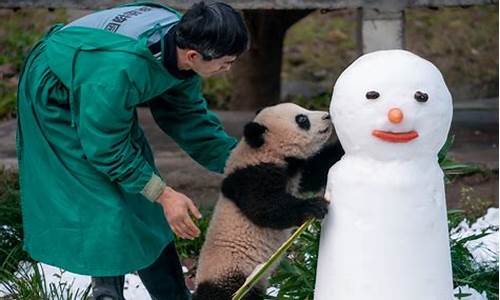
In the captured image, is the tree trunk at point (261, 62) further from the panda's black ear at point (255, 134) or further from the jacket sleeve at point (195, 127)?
the panda's black ear at point (255, 134)

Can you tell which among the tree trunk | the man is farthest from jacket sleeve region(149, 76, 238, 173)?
the tree trunk

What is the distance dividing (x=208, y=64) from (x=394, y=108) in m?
0.58

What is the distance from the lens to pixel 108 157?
124 inches

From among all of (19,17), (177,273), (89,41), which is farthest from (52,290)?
(19,17)

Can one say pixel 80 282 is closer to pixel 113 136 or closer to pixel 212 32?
pixel 113 136

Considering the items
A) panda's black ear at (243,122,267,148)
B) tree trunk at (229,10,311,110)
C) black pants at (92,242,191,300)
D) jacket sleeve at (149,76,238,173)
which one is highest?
tree trunk at (229,10,311,110)

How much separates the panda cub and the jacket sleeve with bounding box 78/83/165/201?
27 cm

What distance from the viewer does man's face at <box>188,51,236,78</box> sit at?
3.14 m

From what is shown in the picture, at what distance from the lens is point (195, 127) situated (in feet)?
11.9

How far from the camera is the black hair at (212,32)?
3066mm

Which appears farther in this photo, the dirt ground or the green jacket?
the dirt ground

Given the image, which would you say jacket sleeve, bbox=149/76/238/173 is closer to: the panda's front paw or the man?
the man

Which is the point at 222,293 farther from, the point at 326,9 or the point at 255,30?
the point at 255,30

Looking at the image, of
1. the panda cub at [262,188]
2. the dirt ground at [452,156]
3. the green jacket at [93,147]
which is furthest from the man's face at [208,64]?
the dirt ground at [452,156]
